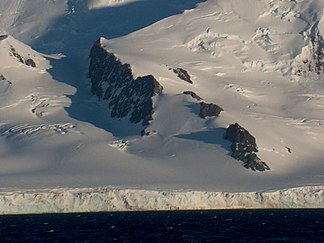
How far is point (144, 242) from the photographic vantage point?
5782 inches

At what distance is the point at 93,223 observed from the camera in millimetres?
187125

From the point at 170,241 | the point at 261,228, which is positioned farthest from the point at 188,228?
the point at 170,241

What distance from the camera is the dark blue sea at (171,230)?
151750mm

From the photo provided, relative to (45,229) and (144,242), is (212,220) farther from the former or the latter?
(144,242)

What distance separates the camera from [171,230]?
16750 centimetres

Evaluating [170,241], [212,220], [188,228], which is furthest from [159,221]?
[170,241]

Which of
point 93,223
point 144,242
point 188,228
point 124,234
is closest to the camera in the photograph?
point 144,242

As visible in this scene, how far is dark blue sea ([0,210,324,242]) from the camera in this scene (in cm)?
15175

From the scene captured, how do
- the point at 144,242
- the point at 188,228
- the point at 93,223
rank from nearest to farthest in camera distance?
the point at 144,242 → the point at 188,228 → the point at 93,223

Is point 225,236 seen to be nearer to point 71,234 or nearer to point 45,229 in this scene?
point 71,234

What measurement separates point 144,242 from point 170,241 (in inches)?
120

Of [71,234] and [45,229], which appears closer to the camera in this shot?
[71,234]

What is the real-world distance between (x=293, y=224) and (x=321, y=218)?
18502 mm

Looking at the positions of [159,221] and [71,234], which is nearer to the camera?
[71,234]
